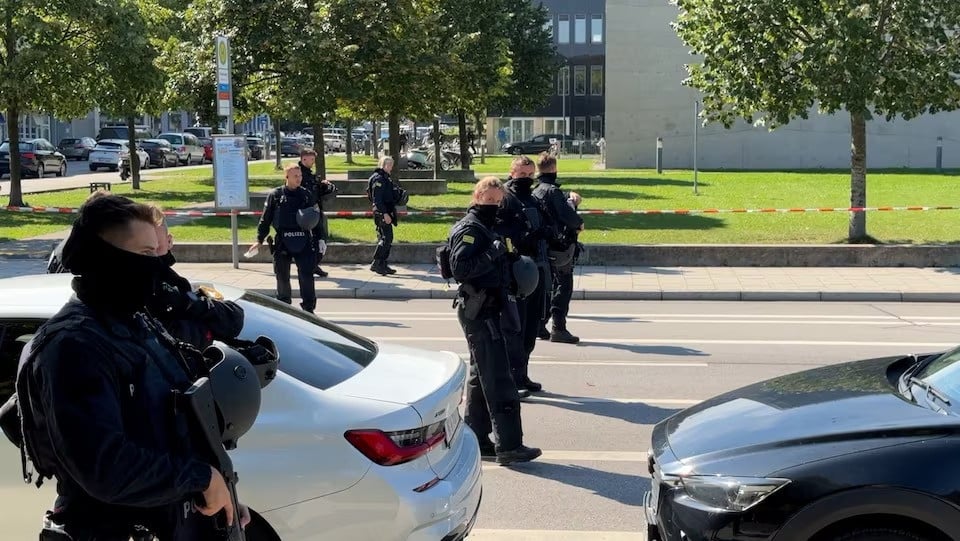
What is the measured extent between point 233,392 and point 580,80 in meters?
74.1

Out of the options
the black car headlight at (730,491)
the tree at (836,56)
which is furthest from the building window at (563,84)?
the black car headlight at (730,491)

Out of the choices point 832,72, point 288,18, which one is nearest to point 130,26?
point 288,18

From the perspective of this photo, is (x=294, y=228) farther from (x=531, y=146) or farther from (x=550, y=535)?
(x=531, y=146)

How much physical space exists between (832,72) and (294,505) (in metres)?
14.8

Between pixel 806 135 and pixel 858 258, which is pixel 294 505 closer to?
pixel 858 258

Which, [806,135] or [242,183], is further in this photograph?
[806,135]

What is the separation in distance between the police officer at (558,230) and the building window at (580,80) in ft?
217

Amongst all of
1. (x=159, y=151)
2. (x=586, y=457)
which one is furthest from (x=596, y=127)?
(x=586, y=457)

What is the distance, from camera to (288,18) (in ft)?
67.2

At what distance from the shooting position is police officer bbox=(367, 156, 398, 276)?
51.5ft

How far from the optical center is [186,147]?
176ft

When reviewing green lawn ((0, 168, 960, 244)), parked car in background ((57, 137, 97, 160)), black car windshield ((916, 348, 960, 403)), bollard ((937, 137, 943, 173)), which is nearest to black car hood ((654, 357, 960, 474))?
black car windshield ((916, 348, 960, 403))

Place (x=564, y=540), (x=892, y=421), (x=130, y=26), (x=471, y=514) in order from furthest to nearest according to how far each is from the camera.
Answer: (x=130, y=26) → (x=564, y=540) → (x=471, y=514) → (x=892, y=421)

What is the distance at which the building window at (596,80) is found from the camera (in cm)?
7462
